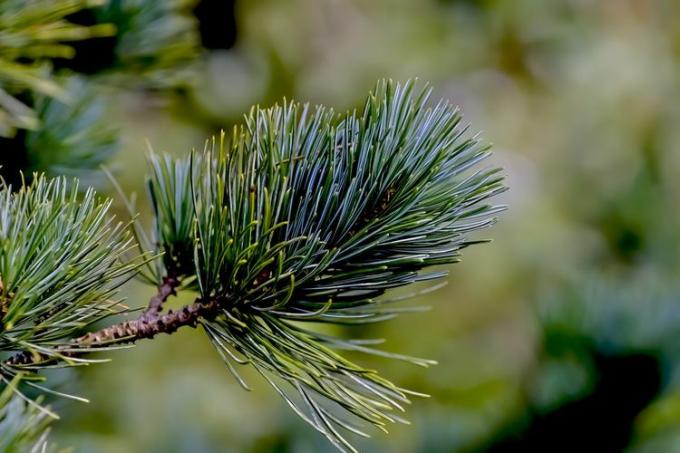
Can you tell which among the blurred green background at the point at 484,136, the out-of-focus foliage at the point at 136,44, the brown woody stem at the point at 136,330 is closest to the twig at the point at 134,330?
the brown woody stem at the point at 136,330

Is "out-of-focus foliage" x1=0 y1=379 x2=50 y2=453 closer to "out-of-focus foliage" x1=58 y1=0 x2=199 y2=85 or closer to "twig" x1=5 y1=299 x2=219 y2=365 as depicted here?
"twig" x1=5 y1=299 x2=219 y2=365

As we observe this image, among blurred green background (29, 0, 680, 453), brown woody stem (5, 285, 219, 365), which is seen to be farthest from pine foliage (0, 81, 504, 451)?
blurred green background (29, 0, 680, 453)

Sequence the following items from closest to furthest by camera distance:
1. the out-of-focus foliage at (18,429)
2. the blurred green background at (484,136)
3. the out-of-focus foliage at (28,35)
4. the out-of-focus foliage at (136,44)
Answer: the out-of-focus foliage at (18,429), the out-of-focus foliage at (28,35), the out-of-focus foliage at (136,44), the blurred green background at (484,136)

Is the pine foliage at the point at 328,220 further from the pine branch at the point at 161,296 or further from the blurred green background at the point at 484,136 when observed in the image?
the blurred green background at the point at 484,136

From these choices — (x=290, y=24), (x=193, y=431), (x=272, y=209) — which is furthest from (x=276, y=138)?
(x=290, y=24)

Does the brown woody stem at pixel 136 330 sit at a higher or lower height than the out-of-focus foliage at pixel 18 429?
higher

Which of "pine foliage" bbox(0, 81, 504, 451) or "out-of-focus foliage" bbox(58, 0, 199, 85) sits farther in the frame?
"out-of-focus foliage" bbox(58, 0, 199, 85)

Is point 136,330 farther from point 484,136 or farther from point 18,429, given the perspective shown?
point 484,136

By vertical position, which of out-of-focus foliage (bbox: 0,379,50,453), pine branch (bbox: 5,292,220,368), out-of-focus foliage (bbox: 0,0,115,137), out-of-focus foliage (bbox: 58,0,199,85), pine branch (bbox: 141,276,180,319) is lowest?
out-of-focus foliage (bbox: 0,379,50,453)

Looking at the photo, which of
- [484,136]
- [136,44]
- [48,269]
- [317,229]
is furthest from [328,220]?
[484,136]
